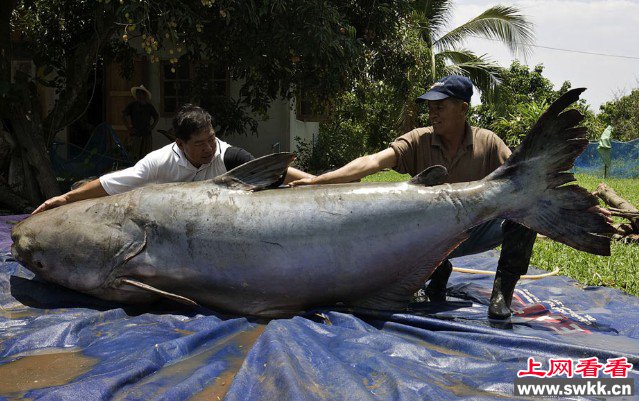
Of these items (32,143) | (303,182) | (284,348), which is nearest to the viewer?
(284,348)

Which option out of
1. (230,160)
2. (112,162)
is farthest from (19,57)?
(230,160)

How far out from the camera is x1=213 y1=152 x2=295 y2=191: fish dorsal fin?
131 inches

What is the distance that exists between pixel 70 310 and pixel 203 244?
82cm

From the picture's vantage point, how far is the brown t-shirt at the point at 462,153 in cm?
377

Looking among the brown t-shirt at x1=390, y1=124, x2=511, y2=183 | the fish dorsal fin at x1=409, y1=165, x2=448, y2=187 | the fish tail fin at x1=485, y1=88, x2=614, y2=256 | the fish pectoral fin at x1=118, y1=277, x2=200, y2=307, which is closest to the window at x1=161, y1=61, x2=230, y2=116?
the brown t-shirt at x1=390, y1=124, x2=511, y2=183

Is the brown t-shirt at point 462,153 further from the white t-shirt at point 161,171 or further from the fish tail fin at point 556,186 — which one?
the white t-shirt at point 161,171

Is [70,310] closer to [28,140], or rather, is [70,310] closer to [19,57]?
[28,140]

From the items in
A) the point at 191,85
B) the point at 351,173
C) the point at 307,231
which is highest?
the point at 191,85

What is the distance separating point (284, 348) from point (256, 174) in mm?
1091

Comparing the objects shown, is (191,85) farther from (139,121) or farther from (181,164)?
(181,164)

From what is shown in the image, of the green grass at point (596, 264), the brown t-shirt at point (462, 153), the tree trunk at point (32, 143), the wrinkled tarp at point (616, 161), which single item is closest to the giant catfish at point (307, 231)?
the brown t-shirt at point (462, 153)

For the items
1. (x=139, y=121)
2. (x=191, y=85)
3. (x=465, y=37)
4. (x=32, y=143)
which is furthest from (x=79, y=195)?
(x=465, y=37)

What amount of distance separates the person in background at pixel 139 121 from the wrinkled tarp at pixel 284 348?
6.93m

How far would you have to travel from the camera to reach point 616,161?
17828 millimetres
